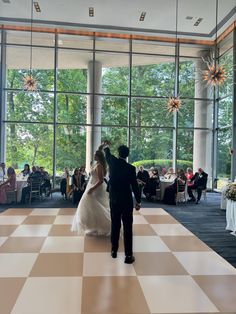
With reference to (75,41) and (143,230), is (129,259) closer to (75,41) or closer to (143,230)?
(143,230)

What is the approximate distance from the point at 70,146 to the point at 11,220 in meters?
6.06

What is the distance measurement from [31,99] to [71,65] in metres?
2.17

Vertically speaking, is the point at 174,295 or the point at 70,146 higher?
the point at 70,146

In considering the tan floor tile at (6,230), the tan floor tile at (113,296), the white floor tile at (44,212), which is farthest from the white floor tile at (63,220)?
the tan floor tile at (113,296)

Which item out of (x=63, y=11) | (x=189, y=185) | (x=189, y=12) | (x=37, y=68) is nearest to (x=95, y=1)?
(x=63, y=11)

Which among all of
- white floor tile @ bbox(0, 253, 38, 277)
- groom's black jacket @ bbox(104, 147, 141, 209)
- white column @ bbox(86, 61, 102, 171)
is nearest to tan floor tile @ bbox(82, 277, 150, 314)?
white floor tile @ bbox(0, 253, 38, 277)

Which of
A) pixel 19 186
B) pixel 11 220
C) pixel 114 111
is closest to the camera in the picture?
pixel 11 220

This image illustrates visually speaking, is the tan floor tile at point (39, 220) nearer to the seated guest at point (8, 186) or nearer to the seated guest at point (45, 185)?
the seated guest at point (8, 186)

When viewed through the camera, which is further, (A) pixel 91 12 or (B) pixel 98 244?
(A) pixel 91 12

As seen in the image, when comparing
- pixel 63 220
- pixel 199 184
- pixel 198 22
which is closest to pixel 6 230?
pixel 63 220

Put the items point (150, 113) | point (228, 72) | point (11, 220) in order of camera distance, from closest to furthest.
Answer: point (11, 220) → point (228, 72) → point (150, 113)

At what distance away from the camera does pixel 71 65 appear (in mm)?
11750

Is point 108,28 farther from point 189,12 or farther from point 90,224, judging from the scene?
point 90,224

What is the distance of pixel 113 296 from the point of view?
2854mm
